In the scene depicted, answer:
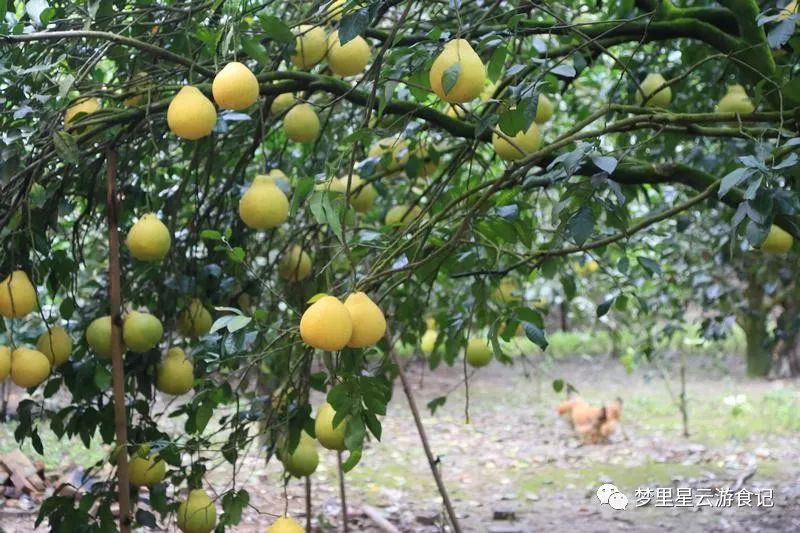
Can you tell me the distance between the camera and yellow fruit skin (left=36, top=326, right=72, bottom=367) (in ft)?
6.70

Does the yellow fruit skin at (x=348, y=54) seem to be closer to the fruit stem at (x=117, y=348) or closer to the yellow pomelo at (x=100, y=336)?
the fruit stem at (x=117, y=348)

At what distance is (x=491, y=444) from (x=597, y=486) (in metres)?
1.41

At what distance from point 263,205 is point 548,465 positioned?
4097 mm

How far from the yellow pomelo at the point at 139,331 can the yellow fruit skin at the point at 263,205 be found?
353 millimetres

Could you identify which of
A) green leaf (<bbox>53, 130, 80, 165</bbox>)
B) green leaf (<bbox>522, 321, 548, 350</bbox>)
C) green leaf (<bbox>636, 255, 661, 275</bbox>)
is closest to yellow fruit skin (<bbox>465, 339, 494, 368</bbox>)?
green leaf (<bbox>636, 255, 661, 275</bbox>)

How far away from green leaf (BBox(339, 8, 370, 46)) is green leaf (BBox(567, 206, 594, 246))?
0.55m

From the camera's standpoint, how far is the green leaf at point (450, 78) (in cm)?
144

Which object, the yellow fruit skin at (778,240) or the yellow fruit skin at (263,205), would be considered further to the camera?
the yellow fruit skin at (778,240)

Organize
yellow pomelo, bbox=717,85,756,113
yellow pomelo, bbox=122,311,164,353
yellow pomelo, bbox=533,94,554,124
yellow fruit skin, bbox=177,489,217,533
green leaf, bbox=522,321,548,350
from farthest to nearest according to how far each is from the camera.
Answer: yellow pomelo, bbox=717,85,756,113 < yellow pomelo, bbox=533,94,554,124 < yellow fruit skin, bbox=177,489,217,533 < yellow pomelo, bbox=122,311,164,353 < green leaf, bbox=522,321,548,350

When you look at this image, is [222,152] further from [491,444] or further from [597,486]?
[491,444]

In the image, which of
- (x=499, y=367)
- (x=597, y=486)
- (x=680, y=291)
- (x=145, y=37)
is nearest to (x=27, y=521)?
(x=145, y=37)

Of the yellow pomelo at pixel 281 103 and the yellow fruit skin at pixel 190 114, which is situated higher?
the yellow pomelo at pixel 281 103

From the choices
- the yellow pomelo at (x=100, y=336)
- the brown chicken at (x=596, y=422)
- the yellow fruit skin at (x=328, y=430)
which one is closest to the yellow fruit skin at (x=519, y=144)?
the yellow fruit skin at (x=328, y=430)

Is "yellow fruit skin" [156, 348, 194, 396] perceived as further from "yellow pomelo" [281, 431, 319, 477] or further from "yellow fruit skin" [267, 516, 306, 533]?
"yellow fruit skin" [267, 516, 306, 533]
